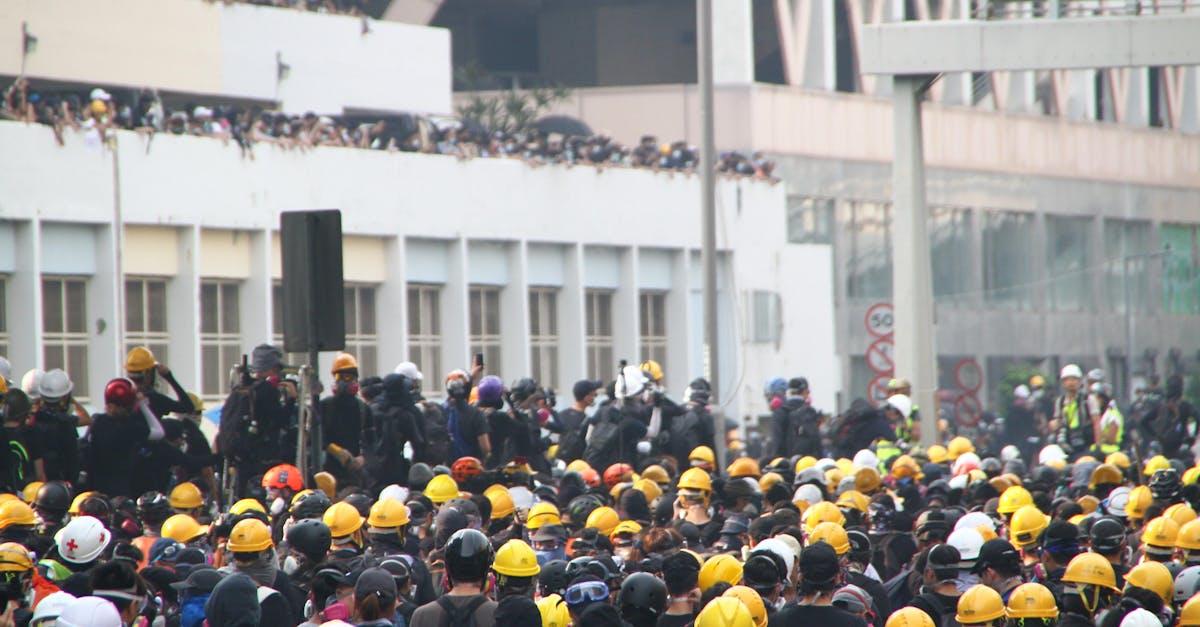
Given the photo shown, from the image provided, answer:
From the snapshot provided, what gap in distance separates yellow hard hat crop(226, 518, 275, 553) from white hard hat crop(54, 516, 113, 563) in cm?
62

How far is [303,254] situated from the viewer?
11625mm

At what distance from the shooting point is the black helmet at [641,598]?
8695mm

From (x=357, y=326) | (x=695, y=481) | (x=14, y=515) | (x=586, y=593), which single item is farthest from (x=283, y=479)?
(x=357, y=326)

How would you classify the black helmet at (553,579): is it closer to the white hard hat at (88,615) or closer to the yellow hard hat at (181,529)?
the white hard hat at (88,615)

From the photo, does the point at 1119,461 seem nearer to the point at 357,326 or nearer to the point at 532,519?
the point at 532,519

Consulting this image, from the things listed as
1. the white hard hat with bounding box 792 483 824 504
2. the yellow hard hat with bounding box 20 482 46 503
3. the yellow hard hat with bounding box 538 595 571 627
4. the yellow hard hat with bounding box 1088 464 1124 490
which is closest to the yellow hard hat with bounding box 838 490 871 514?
the white hard hat with bounding box 792 483 824 504

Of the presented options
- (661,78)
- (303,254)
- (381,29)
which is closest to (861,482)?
(303,254)

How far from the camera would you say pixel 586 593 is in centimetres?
877

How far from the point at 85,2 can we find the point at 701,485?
66.3 ft

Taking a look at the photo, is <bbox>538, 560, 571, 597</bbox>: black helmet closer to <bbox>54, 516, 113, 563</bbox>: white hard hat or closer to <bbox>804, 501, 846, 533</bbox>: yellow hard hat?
<bbox>54, 516, 113, 563</bbox>: white hard hat

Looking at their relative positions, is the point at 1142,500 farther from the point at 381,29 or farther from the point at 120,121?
the point at 381,29

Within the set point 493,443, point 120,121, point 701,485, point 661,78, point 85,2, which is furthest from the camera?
point 661,78

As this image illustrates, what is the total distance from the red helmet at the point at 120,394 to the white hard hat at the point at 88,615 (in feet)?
19.7

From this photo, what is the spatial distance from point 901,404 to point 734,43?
2719 centimetres
